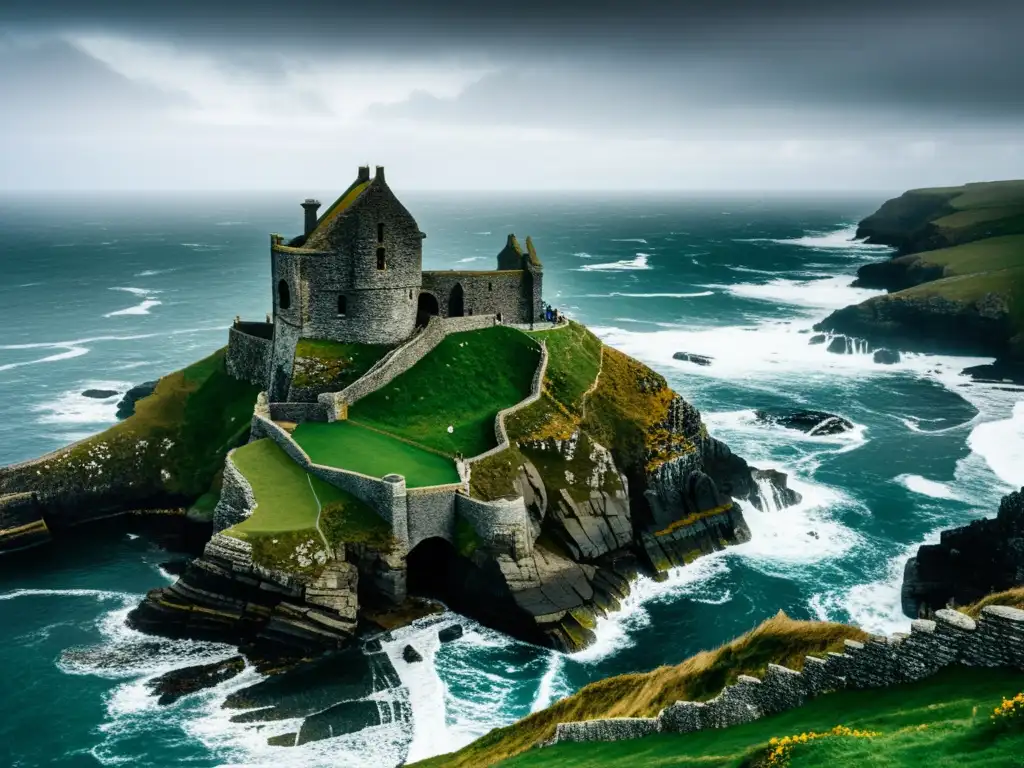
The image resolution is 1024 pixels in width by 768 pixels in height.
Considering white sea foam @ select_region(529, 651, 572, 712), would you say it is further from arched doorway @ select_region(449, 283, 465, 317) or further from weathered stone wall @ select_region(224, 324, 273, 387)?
weathered stone wall @ select_region(224, 324, 273, 387)

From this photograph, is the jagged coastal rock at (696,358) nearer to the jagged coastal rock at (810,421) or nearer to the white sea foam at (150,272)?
the jagged coastal rock at (810,421)

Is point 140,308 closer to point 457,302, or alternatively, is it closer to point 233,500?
point 457,302

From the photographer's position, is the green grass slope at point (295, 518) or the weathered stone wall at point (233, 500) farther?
the weathered stone wall at point (233, 500)

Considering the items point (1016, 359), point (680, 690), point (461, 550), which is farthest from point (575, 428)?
point (1016, 359)

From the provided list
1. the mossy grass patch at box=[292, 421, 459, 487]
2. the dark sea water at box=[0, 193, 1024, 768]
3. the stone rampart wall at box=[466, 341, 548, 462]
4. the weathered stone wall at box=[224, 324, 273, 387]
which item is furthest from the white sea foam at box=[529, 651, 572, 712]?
the weathered stone wall at box=[224, 324, 273, 387]

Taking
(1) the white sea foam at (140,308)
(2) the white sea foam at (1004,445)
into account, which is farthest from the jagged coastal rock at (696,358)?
(1) the white sea foam at (140,308)

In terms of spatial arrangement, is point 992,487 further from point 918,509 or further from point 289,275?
point 289,275
